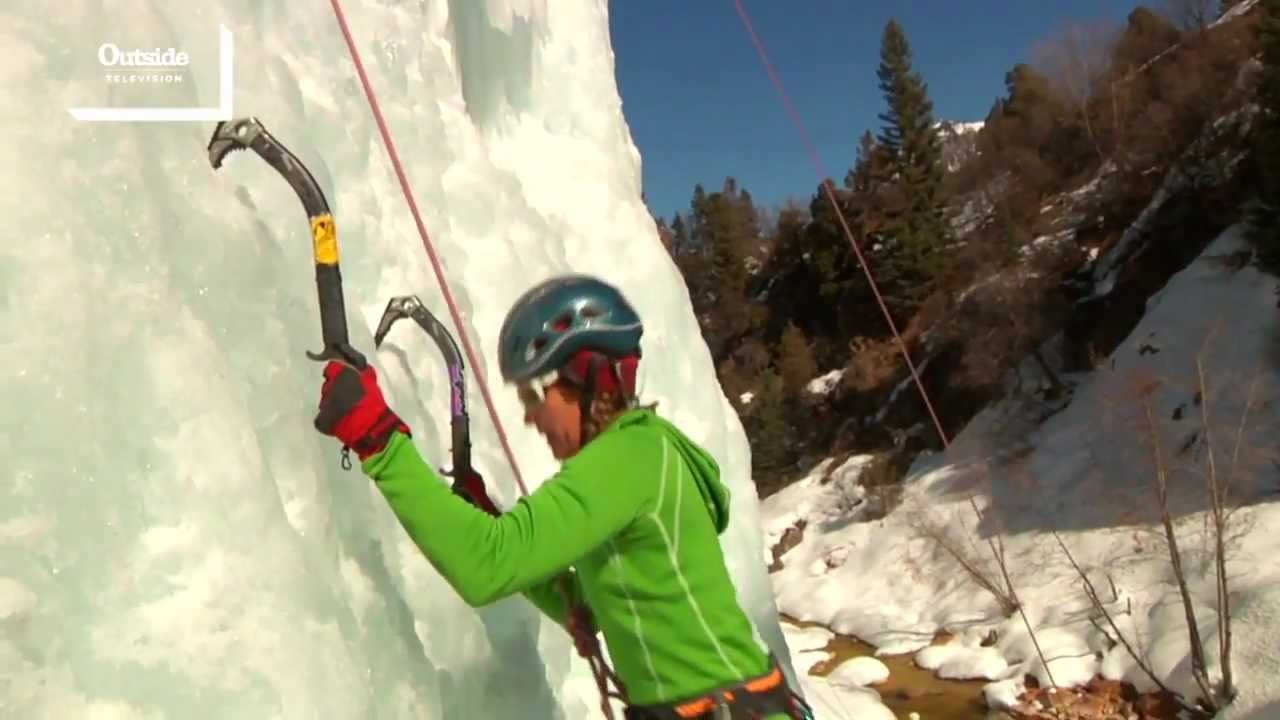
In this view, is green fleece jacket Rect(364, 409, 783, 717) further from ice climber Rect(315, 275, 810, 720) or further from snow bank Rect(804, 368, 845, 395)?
snow bank Rect(804, 368, 845, 395)

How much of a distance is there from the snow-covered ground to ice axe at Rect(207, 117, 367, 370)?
527 inches

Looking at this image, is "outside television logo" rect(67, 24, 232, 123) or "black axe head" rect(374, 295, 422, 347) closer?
"outside television logo" rect(67, 24, 232, 123)

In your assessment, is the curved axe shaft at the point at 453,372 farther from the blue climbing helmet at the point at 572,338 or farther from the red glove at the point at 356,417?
the red glove at the point at 356,417

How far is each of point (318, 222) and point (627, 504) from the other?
83 cm

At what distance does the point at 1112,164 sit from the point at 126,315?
3321 cm

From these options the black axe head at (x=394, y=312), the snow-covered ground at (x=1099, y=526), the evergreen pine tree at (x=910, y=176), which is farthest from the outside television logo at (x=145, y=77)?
the evergreen pine tree at (x=910, y=176)

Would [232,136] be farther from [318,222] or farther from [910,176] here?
[910,176]

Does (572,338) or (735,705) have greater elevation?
(572,338)

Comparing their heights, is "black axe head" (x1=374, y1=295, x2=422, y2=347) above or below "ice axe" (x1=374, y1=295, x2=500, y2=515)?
above

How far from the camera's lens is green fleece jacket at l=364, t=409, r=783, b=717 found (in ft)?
5.12

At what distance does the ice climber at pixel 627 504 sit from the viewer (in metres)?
1.63

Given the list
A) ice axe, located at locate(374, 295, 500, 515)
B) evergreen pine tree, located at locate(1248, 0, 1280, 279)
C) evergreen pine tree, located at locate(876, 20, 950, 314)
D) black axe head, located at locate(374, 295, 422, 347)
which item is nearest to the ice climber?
ice axe, located at locate(374, 295, 500, 515)

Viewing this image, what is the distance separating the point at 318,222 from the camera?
6.26 ft

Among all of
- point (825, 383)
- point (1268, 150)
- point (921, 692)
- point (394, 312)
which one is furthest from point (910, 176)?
point (394, 312)
